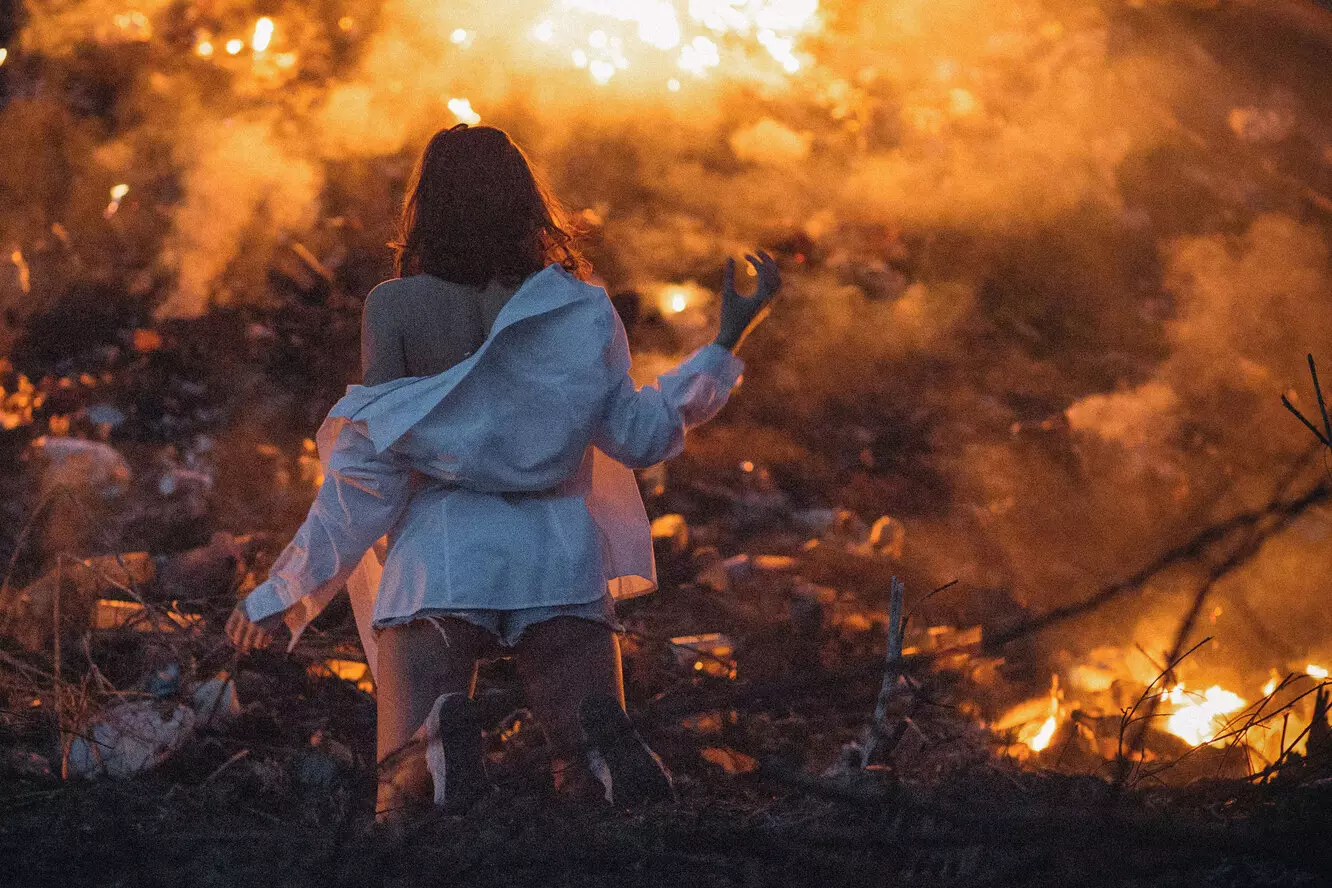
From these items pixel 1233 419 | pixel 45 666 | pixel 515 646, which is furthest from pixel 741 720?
pixel 1233 419

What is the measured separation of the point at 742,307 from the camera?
2.43m

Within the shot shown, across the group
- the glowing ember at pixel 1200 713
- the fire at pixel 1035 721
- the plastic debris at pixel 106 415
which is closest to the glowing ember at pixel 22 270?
the plastic debris at pixel 106 415

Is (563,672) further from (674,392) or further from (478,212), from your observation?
(478,212)

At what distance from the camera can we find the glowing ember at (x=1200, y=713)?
135 inches

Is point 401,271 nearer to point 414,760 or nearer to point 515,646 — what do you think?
point 515,646

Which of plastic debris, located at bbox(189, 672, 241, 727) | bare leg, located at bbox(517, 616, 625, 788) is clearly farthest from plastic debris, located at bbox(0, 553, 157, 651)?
bare leg, located at bbox(517, 616, 625, 788)

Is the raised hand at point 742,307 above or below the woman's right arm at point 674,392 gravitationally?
above

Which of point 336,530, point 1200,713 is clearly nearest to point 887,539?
point 1200,713

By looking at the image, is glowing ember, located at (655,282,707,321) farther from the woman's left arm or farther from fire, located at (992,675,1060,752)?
the woman's left arm

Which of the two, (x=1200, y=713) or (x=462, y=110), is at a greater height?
(x=462, y=110)

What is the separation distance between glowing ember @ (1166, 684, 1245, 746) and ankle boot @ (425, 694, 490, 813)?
207cm

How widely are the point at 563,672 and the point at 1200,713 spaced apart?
2130mm

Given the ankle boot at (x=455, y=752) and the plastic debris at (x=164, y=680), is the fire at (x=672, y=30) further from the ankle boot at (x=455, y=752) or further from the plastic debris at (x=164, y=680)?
the ankle boot at (x=455, y=752)

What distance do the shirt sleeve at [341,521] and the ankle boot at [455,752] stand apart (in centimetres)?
37
